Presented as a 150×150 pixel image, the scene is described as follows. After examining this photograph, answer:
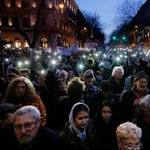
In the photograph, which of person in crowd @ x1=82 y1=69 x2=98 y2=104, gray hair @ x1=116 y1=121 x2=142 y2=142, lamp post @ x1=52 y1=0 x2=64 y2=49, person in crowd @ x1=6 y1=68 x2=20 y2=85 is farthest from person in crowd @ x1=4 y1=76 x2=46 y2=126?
lamp post @ x1=52 y1=0 x2=64 y2=49

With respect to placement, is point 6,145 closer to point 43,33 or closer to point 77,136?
point 77,136

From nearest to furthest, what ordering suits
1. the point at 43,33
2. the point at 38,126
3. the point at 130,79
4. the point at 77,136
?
the point at 38,126 → the point at 77,136 → the point at 130,79 → the point at 43,33

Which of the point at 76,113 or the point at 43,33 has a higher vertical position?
the point at 43,33

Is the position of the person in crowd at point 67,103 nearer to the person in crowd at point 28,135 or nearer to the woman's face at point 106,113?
→ the woman's face at point 106,113

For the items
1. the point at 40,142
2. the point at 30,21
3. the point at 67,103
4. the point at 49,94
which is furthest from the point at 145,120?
the point at 30,21

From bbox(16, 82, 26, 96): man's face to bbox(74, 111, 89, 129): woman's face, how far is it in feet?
5.77

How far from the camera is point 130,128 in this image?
5684mm

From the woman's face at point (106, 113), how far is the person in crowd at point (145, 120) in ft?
2.35

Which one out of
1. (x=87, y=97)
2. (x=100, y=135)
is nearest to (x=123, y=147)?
(x=100, y=135)

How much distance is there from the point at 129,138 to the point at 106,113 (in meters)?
2.02

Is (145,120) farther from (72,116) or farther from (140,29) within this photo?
(140,29)

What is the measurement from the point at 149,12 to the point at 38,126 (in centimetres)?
11111

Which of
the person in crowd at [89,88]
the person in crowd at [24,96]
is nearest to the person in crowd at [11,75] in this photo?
the person in crowd at [89,88]

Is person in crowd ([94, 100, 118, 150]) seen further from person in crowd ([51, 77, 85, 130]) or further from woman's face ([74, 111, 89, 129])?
person in crowd ([51, 77, 85, 130])
